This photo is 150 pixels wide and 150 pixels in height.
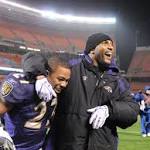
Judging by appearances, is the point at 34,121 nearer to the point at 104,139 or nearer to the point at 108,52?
the point at 104,139

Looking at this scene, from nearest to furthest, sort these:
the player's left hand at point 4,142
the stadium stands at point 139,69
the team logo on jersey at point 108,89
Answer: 1. the player's left hand at point 4,142
2. the team logo on jersey at point 108,89
3. the stadium stands at point 139,69

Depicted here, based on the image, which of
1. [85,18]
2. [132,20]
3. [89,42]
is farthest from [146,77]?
[89,42]

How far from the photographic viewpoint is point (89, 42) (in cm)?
345

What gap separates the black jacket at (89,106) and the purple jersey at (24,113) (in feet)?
0.57

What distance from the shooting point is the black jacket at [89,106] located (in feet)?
10.4

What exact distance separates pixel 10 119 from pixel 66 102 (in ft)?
1.78

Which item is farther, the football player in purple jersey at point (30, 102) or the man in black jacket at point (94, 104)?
the man in black jacket at point (94, 104)

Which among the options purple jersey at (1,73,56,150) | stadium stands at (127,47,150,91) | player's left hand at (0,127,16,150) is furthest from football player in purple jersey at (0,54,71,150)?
stadium stands at (127,47,150,91)

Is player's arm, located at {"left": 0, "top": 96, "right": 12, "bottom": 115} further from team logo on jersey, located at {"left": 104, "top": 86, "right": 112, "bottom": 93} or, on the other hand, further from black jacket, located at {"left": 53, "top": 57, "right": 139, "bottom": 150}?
team logo on jersey, located at {"left": 104, "top": 86, "right": 112, "bottom": 93}

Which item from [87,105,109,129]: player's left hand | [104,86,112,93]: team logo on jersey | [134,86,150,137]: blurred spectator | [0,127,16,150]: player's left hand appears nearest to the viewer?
[0,127,16,150]: player's left hand

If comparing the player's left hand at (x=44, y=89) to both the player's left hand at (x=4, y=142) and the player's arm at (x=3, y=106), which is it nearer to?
the player's arm at (x=3, y=106)

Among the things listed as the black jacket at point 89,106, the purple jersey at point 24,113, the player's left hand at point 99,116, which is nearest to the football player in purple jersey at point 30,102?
the purple jersey at point 24,113

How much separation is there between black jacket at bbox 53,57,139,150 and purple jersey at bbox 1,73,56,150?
0.57 feet

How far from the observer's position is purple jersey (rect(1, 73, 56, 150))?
9.35 feet
